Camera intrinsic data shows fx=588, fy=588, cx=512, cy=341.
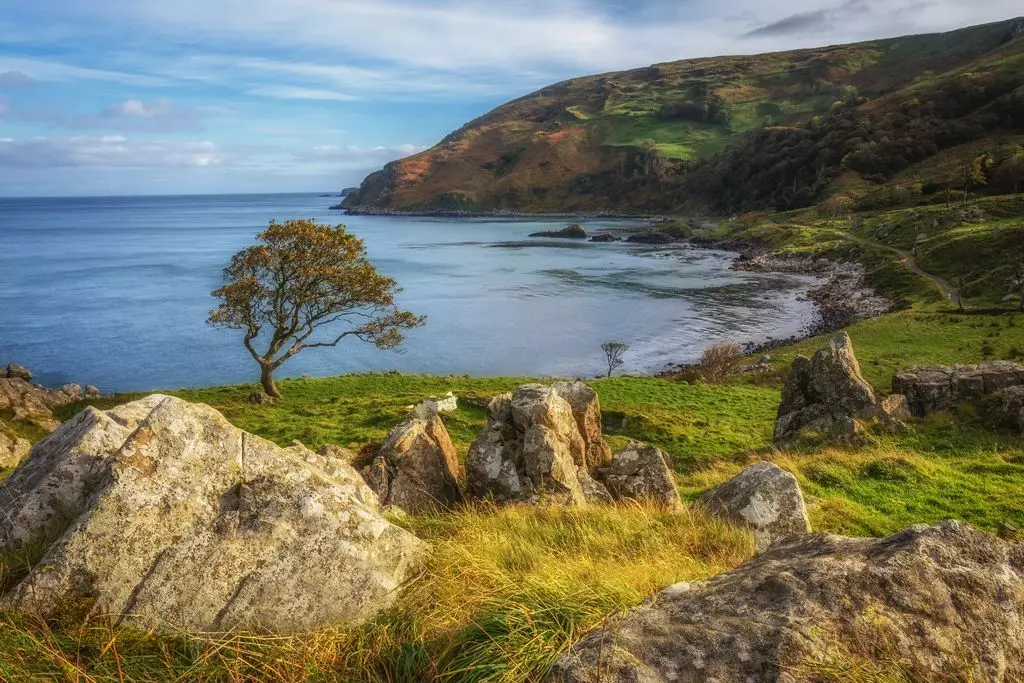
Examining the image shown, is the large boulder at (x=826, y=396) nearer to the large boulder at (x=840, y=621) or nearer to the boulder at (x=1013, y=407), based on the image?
the boulder at (x=1013, y=407)

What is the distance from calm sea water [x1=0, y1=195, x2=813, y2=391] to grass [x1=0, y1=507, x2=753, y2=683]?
166ft

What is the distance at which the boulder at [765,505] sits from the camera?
32.8 feet

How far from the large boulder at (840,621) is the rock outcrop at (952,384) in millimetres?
21543

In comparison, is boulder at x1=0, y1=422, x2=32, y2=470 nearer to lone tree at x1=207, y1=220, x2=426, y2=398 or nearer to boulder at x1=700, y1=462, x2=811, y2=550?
lone tree at x1=207, y1=220, x2=426, y2=398

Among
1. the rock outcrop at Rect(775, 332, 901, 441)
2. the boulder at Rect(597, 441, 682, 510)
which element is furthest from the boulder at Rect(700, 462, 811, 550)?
the rock outcrop at Rect(775, 332, 901, 441)

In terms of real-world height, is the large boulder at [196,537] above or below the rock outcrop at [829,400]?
above

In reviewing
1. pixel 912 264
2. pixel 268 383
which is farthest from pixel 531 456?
pixel 912 264

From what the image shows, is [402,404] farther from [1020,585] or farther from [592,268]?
[592,268]

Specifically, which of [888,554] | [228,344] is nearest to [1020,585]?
[888,554]


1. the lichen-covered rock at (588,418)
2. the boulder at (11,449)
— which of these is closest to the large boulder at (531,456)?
the lichen-covered rock at (588,418)

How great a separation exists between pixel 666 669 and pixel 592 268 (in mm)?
119654

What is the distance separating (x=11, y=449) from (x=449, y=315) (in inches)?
2425

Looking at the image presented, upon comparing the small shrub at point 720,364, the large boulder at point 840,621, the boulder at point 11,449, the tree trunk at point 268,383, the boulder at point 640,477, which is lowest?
the small shrub at point 720,364

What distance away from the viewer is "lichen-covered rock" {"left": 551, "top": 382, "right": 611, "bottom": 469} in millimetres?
15927
